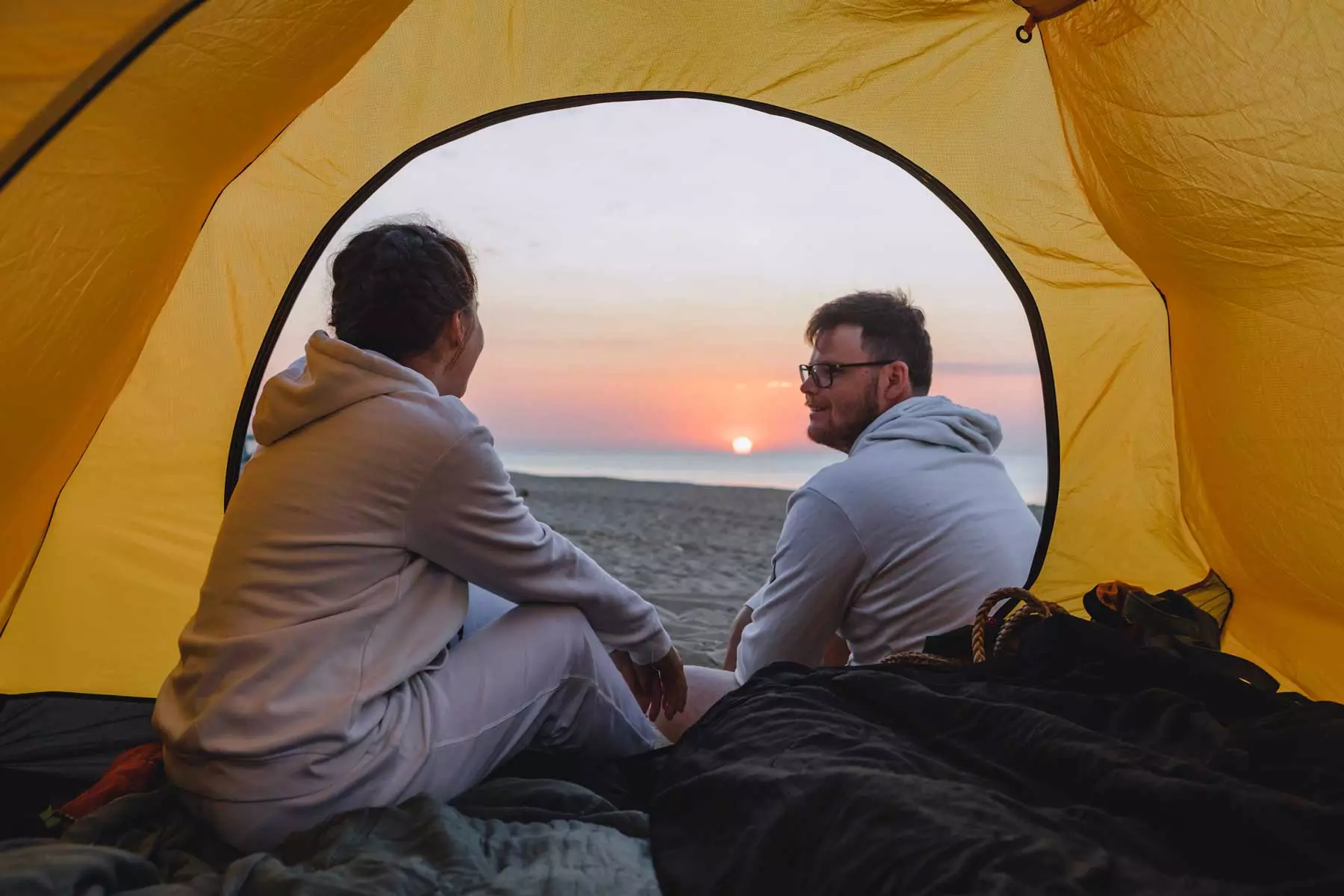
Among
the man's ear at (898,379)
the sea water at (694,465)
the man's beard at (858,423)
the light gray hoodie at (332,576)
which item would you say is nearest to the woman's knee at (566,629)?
the light gray hoodie at (332,576)

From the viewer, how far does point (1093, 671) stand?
1.58 m

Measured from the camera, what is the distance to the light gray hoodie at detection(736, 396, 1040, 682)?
1.97m

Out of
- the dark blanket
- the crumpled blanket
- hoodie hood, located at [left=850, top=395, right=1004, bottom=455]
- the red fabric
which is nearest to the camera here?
the dark blanket

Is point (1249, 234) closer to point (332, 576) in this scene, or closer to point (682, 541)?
point (332, 576)

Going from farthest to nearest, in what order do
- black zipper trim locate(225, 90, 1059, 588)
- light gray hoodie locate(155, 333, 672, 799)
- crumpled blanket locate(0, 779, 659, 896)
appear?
black zipper trim locate(225, 90, 1059, 588) → light gray hoodie locate(155, 333, 672, 799) → crumpled blanket locate(0, 779, 659, 896)

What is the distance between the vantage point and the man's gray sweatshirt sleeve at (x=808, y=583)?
78.2 inches

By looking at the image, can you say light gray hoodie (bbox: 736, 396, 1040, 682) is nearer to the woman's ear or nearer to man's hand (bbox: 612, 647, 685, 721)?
man's hand (bbox: 612, 647, 685, 721)

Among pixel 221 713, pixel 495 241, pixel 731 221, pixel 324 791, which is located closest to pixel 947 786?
pixel 324 791

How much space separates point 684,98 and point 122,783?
184 cm

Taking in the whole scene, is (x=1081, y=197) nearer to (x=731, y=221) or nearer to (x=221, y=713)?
(x=221, y=713)

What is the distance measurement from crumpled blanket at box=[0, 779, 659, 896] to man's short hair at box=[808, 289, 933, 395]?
1.32 metres

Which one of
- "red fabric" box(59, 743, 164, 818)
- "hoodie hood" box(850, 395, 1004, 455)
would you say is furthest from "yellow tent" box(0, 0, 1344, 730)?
"red fabric" box(59, 743, 164, 818)

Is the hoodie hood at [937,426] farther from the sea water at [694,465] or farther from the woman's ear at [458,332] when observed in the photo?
the sea water at [694,465]

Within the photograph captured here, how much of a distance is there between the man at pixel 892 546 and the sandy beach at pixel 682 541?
1.05 metres
